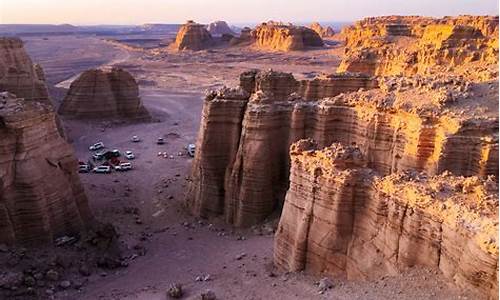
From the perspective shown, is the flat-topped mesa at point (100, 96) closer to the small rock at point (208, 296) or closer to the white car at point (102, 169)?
the white car at point (102, 169)

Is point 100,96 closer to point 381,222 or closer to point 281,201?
point 281,201

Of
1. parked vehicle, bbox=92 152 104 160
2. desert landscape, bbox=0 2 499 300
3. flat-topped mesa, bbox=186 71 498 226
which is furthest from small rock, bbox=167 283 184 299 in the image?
parked vehicle, bbox=92 152 104 160

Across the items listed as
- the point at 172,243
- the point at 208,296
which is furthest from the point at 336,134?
the point at 208,296

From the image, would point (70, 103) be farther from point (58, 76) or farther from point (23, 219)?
point (58, 76)

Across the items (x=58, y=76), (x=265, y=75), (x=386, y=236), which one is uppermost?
(x=265, y=75)

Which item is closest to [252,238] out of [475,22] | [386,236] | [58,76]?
[386,236]

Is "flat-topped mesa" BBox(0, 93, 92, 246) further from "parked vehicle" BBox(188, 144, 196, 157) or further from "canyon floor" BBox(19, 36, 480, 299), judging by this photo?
"parked vehicle" BBox(188, 144, 196, 157)
